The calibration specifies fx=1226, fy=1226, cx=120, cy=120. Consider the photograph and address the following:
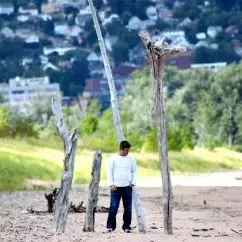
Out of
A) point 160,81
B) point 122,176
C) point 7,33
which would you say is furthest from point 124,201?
point 7,33

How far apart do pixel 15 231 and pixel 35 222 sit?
9.14 feet

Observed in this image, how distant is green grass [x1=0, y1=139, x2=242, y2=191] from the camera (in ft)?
140

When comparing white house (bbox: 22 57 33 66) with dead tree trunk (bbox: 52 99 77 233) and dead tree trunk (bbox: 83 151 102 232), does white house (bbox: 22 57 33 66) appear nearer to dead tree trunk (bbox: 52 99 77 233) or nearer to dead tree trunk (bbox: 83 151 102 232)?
dead tree trunk (bbox: 83 151 102 232)

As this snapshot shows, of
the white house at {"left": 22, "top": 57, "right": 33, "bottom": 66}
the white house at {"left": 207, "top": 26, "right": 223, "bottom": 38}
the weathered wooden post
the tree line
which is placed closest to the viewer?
the weathered wooden post

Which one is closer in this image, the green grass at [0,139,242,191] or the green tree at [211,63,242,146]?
the green grass at [0,139,242,191]

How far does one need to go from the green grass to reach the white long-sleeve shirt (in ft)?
71.4

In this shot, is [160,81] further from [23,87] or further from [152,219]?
[23,87]

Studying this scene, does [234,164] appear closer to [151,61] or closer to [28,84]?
[151,61]

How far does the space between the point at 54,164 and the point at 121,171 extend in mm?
29913

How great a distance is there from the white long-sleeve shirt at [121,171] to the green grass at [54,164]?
856 inches

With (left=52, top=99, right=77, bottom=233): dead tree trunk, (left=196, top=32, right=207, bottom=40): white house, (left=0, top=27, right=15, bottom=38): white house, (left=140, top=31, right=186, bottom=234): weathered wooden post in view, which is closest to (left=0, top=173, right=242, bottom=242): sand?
(left=52, top=99, right=77, bottom=233): dead tree trunk

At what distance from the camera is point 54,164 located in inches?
1909

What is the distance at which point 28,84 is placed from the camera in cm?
16725

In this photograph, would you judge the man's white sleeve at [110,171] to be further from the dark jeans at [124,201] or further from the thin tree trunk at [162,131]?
the thin tree trunk at [162,131]
